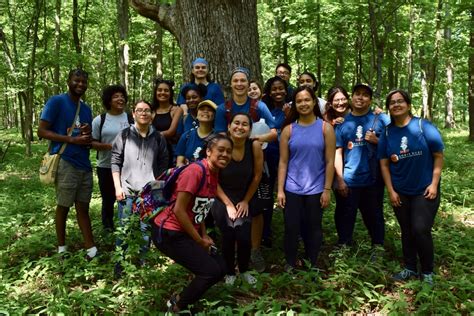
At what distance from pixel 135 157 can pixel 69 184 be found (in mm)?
1011

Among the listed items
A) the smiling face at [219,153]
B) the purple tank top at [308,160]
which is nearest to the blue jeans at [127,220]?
the smiling face at [219,153]

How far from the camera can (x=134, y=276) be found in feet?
14.1

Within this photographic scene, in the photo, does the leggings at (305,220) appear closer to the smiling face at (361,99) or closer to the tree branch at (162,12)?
the smiling face at (361,99)

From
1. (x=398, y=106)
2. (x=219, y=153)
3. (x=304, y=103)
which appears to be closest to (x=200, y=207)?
(x=219, y=153)

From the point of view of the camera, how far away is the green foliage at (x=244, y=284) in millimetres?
3828

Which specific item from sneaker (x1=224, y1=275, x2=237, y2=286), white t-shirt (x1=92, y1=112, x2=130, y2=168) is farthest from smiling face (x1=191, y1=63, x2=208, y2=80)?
sneaker (x1=224, y1=275, x2=237, y2=286)

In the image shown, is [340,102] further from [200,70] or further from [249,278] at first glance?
[249,278]

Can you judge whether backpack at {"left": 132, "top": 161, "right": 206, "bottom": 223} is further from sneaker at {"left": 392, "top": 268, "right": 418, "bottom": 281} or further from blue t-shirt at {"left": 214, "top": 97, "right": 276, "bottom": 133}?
sneaker at {"left": 392, "top": 268, "right": 418, "bottom": 281}

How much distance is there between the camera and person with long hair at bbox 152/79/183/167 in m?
5.23

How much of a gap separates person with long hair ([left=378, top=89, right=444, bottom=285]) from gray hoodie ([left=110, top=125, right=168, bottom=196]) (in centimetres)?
263

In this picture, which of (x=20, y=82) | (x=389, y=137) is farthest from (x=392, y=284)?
(x=20, y=82)

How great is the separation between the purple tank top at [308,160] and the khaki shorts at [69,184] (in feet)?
8.62

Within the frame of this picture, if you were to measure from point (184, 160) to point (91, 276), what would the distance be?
5.57 feet

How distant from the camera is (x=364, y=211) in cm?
514
